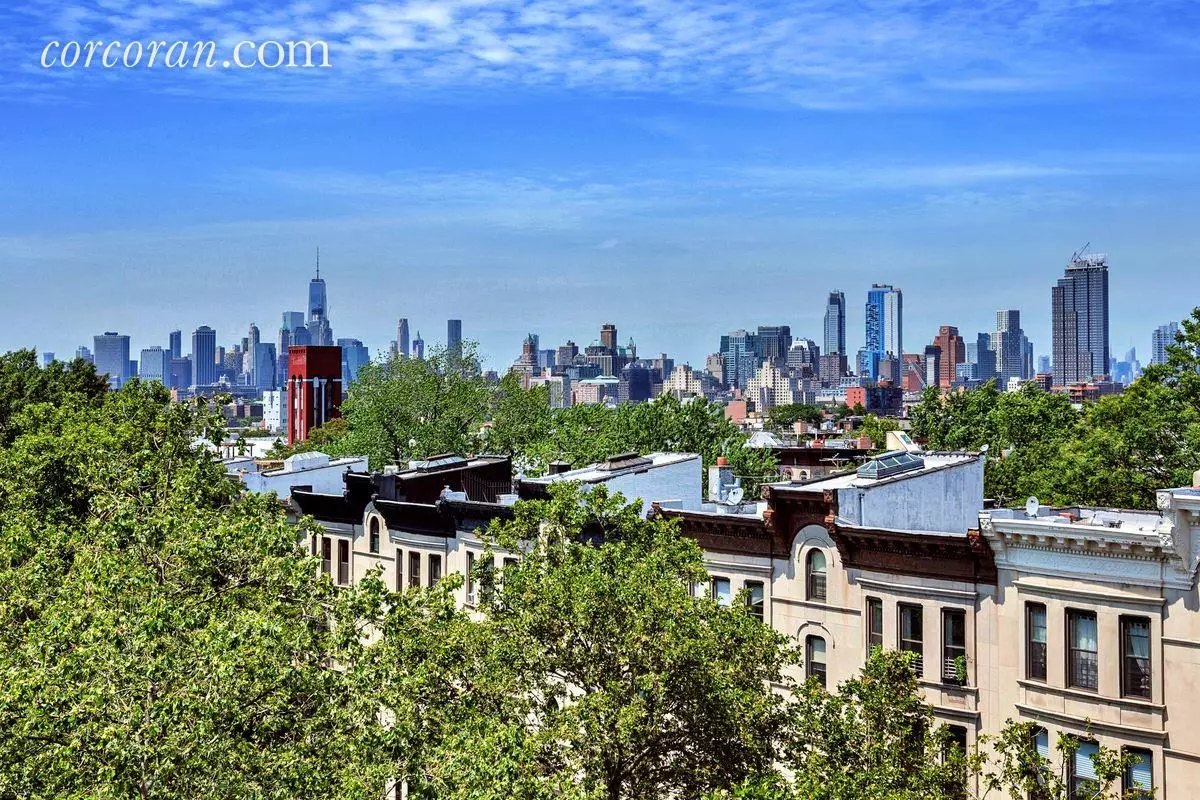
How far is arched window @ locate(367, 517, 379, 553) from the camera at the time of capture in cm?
5303

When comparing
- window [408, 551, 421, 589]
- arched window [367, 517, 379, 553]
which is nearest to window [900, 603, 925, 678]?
window [408, 551, 421, 589]

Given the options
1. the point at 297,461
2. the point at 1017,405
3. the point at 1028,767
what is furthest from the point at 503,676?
the point at 1017,405

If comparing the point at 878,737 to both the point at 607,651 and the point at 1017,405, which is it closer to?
the point at 607,651

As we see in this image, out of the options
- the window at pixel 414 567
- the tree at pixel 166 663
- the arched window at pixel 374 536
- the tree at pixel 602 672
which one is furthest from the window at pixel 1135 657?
the arched window at pixel 374 536

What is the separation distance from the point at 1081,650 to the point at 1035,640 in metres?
1.30

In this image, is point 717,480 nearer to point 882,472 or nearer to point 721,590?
point 721,590

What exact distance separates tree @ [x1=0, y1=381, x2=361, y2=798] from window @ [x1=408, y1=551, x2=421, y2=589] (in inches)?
623

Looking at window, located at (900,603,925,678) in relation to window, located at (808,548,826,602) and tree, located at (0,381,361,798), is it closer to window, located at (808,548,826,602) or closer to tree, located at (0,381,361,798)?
window, located at (808,548,826,602)

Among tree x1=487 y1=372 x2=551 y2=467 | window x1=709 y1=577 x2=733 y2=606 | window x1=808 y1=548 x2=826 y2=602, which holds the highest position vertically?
tree x1=487 y1=372 x2=551 y2=467

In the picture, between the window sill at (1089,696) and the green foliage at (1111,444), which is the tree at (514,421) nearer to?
the green foliage at (1111,444)

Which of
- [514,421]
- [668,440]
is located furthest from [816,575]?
[514,421]

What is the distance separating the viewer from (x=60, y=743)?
22.7 meters

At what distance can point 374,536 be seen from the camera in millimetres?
53188

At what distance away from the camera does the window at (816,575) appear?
37562mm
